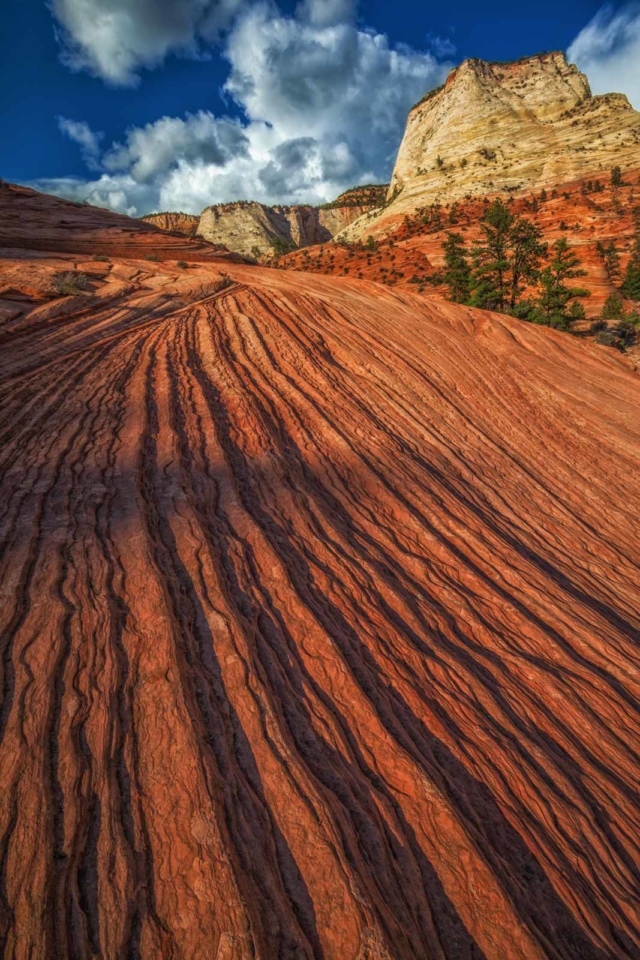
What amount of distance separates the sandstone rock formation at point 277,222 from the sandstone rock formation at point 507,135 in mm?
19423

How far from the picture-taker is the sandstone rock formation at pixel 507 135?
184 ft

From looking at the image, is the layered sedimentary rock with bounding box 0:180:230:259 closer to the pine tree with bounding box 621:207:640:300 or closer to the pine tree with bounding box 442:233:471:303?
the pine tree with bounding box 442:233:471:303

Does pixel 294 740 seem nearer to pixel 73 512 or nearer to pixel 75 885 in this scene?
pixel 75 885

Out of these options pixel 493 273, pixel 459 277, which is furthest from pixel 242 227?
pixel 493 273

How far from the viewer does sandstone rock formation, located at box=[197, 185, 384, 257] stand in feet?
289

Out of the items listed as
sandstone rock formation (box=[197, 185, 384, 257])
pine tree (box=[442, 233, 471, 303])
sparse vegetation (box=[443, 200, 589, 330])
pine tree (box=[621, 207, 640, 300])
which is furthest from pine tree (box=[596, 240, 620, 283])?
sandstone rock formation (box=[197, 185, 384, 257])

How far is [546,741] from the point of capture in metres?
3.78

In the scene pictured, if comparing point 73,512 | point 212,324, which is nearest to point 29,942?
point 73,512

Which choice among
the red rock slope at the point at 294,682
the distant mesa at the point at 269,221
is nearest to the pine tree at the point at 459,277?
the red rock slope at the point at 294,682

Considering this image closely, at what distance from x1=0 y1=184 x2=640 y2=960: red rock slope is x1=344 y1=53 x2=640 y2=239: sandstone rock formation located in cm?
6454

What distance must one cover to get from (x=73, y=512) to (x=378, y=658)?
12.1 feet

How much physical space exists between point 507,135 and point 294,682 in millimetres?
83495

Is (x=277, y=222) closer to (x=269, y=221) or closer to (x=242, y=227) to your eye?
(x=269, y=221)

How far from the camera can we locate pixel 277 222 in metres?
98.2
